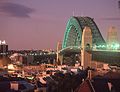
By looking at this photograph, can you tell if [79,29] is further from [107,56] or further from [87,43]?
[107,56]

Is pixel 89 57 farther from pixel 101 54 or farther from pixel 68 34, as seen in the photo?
pixel 68 34

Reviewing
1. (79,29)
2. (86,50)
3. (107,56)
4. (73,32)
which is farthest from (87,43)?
(73,32)

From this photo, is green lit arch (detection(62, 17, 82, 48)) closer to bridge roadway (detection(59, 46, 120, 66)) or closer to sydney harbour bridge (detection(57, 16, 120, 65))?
sydney harbour bridge (detection(57, 16, 120, 65))

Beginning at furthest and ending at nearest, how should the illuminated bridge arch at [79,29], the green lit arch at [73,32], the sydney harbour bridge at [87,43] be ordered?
the green lit arch at [73,32] < the illuminated bridge arch at [79,29] < the sydney harbour bridge at [87,43]

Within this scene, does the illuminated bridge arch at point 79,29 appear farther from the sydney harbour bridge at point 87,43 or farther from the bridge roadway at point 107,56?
the bridge roadway at point 107,56

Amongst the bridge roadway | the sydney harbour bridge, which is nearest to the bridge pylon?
the sydney harbour bridge

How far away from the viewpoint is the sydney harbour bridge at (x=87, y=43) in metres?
85.2

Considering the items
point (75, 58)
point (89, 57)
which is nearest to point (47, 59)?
point (75, 58)

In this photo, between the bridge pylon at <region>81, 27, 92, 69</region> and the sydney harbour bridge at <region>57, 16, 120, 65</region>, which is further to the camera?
the bridge pylon at <region>81, 27, 92, 69</region>

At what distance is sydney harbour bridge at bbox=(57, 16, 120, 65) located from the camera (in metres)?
85.2

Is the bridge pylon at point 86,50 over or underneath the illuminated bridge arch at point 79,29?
underneath

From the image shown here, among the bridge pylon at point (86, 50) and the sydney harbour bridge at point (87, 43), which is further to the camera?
the bridge pylon at point (86, 50)

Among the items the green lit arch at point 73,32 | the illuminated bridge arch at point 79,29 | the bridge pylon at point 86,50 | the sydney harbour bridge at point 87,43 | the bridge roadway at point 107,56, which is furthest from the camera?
the green lit arch at point 73,32

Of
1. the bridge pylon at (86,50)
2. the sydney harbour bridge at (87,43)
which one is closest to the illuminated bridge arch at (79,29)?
the sydney harbour bridge at (87,43)
